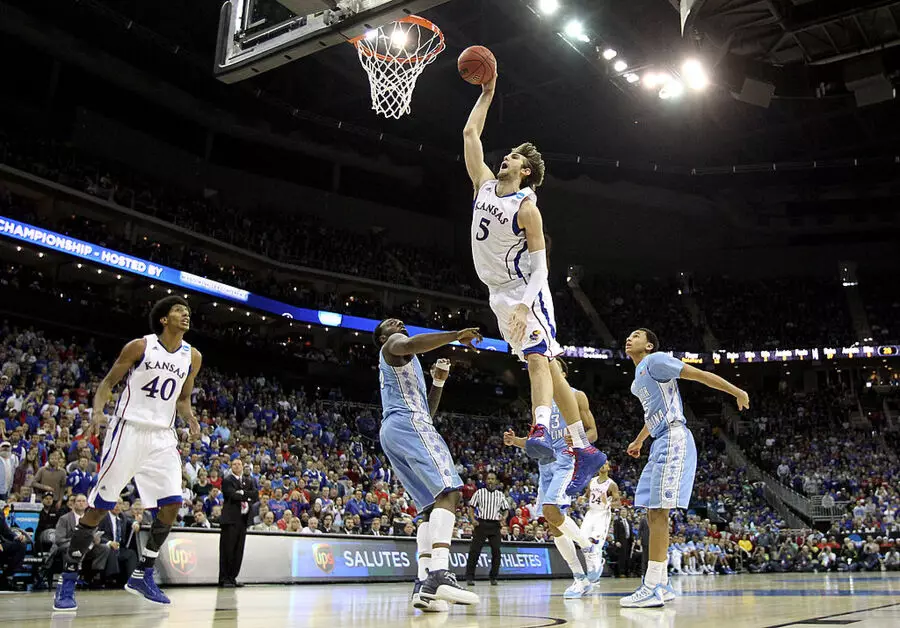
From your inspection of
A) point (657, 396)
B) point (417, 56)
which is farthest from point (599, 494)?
point (417, 56)

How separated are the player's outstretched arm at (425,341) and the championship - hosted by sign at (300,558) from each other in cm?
560

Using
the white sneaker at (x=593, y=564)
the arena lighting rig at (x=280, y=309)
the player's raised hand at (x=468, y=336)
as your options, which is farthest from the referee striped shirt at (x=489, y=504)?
Answer: the player's raised hand at (x=468, y=336)

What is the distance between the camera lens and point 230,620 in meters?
4.18

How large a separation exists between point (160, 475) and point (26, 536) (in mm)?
4515

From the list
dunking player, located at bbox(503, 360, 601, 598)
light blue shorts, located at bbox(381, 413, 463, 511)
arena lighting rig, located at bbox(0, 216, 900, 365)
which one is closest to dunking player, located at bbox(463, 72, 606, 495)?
light blue shorts, located at bbox(381, 413, 463, 511)

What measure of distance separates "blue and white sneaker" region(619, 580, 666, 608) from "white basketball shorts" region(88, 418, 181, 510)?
129 inches

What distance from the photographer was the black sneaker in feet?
14.7

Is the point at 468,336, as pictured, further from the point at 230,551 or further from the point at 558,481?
the point at 230,551

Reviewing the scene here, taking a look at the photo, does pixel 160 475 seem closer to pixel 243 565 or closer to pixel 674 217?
pixel 243 565

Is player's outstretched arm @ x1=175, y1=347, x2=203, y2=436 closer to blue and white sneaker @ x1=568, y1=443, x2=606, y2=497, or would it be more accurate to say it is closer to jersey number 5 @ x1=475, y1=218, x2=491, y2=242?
jersey number 5 @ x1=475, y1=218, x2=491, y2=242

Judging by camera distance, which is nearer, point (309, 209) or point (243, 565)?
point (243, 565)

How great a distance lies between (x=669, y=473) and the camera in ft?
19.2

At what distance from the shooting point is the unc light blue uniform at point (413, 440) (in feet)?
16.2

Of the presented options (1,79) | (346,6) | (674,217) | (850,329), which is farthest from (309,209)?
(346,6)
